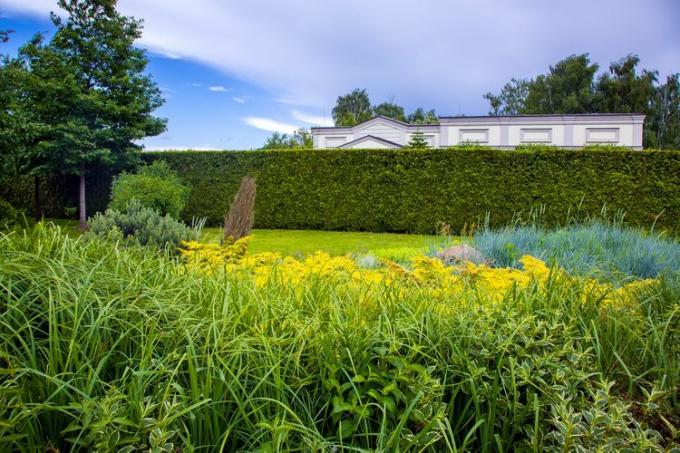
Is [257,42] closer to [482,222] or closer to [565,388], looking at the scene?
[482,222]

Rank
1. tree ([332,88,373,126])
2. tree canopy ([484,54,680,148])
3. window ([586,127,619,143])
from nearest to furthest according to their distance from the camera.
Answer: window ([586,127,619,143])
tree canopy ([484,54,680,148])
tree ([332,88,373,126])

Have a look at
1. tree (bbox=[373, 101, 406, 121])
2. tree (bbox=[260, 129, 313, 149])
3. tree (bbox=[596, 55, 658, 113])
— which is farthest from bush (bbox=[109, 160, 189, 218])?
tree (bbox=[373, 101, 406, 121])

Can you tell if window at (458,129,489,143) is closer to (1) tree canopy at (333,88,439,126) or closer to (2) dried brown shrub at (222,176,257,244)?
(2) dried brown shrub at (222,176,257,244)

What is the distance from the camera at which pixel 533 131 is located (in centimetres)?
2177

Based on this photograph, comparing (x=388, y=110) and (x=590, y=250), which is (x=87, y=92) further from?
(x=388, y=110)

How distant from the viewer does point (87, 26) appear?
48.0 feet

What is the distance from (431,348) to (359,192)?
1161cm

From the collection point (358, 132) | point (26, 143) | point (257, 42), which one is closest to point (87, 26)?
point (26, 143)

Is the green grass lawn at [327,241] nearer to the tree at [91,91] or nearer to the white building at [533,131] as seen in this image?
the tree at [91,91]

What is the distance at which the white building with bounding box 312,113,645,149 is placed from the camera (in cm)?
2070

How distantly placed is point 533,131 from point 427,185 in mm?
11868

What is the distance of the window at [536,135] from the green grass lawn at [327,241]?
39.7 ft

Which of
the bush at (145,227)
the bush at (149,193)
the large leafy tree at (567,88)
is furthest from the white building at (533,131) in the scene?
the large leafy tree at (567,88)

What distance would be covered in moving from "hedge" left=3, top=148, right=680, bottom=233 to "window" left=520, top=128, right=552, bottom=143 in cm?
1058
